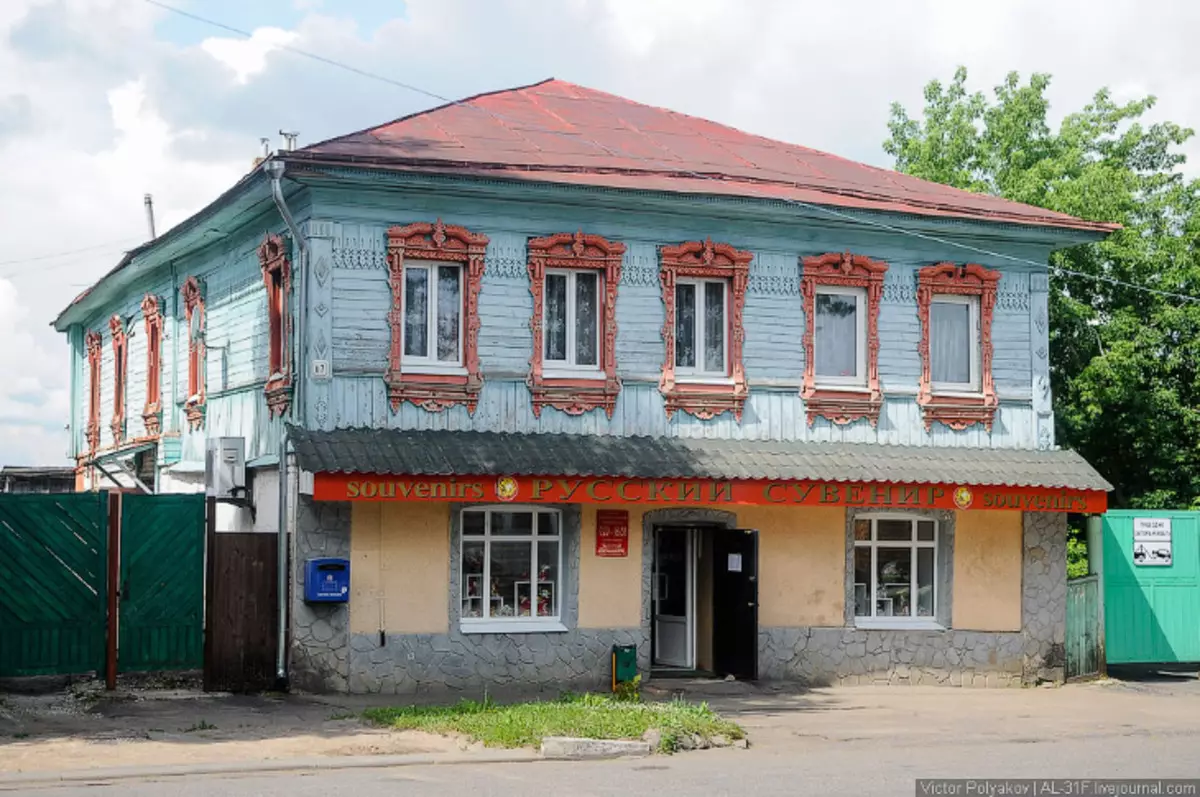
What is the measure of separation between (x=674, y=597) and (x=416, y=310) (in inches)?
199

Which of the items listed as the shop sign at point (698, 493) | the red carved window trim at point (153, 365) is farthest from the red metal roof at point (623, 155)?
the red carved window trim at point (153, 365)

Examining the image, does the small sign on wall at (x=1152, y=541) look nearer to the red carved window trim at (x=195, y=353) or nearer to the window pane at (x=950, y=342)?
the window pane at (x=950, y=342)

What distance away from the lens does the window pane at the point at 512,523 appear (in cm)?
1862

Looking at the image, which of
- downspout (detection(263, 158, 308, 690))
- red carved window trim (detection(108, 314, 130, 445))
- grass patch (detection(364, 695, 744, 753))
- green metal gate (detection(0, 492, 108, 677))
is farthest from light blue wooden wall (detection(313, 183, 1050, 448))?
red carved window trim (detection(108, 314, 130, 445))

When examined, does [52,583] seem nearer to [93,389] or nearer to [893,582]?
[893,582]

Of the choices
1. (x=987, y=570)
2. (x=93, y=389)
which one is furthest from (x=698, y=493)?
(x=93, y=389)

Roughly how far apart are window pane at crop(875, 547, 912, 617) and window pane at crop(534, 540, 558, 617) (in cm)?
421

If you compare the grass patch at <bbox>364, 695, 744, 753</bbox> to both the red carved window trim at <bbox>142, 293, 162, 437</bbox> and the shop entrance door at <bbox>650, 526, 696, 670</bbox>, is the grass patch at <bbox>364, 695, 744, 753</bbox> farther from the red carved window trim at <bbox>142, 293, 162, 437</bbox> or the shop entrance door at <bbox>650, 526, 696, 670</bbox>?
the red carved window trim at <bbox>142, 293, 162, 437</bbox>

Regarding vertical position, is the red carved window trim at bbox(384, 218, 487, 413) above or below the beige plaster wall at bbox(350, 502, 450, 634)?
above

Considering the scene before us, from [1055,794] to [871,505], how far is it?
8202mm

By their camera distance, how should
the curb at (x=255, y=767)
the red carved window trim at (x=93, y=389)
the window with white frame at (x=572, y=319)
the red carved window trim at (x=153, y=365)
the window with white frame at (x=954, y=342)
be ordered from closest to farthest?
the curb at (x=255, y=767) < the window with white frame at (x=572, y=319) < the window with white frame at (x=954, y=342) < the red carved window trim at (x=153, y=365) < the red carved window trim at (x=93, y=389)

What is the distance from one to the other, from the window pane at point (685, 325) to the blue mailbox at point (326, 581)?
485cm

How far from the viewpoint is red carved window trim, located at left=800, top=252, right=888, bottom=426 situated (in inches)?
785

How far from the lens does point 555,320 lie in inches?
749
